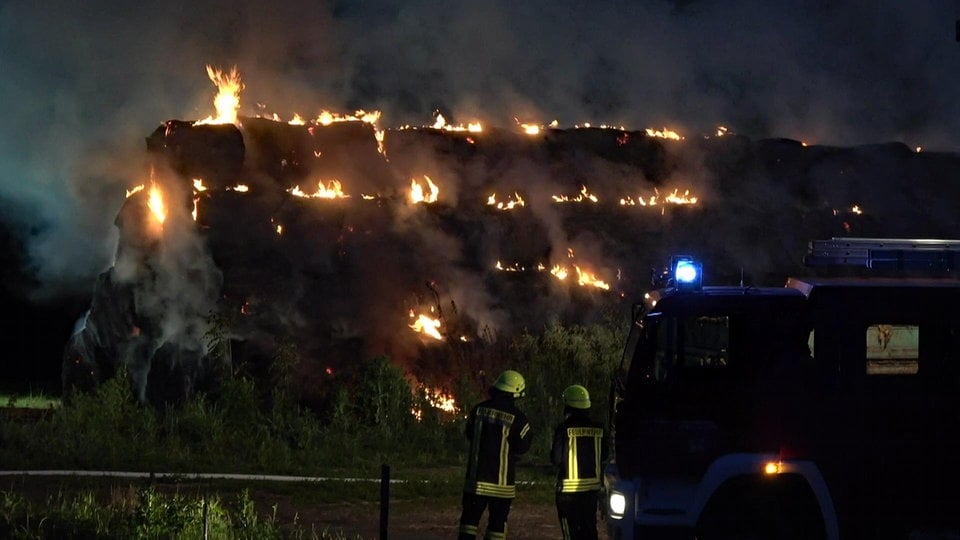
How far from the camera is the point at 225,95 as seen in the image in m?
21.0

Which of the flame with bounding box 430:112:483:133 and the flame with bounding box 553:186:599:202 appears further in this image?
the flame with bounding box 430:112:483:133

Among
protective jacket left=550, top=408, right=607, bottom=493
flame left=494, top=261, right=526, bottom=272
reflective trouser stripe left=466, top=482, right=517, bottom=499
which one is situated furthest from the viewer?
flame left=494, top=261, right=526, bottom=272

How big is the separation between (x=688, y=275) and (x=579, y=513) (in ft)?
6.08

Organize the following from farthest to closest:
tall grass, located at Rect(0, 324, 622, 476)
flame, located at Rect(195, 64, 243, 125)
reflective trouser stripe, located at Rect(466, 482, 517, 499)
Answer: flame, located at Rect(195, 64, 243, 125) → tall grass, located at Rect(0, 324, 622, 476) → reflective trouser stripe, located at Rect(466, 482, 517, 499)

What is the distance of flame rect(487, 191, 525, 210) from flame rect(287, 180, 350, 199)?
252 centimetres

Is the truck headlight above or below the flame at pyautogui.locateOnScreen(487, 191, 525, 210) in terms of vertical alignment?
below

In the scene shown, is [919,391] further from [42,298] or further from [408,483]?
[42,298]

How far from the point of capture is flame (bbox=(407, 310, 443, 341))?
19.8 meters

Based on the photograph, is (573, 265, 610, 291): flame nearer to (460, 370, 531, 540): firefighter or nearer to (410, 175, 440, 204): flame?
(410, 175, 440, 204): flame

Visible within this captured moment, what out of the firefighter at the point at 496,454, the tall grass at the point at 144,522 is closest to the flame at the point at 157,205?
the tall grass at the point at 144,522

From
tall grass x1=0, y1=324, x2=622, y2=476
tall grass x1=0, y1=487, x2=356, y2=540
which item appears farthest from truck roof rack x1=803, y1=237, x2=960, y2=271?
tall grass x1=0, y1=324, x2=622, y2=476

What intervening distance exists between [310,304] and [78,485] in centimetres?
631

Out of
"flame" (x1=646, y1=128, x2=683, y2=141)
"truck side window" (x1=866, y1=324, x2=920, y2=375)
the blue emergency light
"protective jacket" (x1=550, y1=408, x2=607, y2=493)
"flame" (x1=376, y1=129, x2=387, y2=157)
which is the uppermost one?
"flame" (x1=646, y1=128, x2=683, y2=141)

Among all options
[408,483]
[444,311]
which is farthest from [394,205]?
[408,483]
